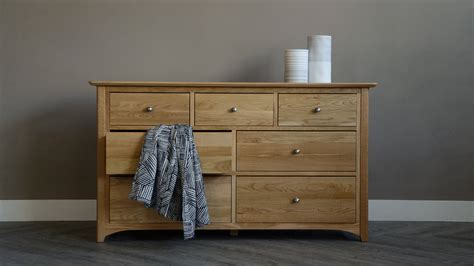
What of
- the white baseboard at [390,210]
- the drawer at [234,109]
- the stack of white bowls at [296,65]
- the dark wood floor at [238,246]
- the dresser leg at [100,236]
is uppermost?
the stack of white bowls at [296,65]

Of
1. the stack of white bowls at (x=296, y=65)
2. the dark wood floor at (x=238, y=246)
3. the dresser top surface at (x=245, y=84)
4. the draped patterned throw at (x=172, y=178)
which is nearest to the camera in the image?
the dark wood floor at (x=238, y=246)

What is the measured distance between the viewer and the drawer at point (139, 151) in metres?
2.91

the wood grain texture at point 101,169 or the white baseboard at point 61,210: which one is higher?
the wood grain texture at point 101,169

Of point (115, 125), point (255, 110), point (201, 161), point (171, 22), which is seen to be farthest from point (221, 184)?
point (171, 22)

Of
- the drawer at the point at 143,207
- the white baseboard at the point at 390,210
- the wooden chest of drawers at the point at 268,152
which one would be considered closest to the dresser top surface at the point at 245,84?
the wooden chest of drawers at the point at 268,152

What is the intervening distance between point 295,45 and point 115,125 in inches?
46.4

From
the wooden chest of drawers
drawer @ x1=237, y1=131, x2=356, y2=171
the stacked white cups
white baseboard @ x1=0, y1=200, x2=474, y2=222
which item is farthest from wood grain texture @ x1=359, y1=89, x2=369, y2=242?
white baseboard @ x1=0, y1=200, x2=474, y2=222

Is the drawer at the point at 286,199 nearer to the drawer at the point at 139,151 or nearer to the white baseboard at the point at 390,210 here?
the drawer at the point at 139,151

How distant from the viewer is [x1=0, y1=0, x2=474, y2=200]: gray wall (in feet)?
11.7

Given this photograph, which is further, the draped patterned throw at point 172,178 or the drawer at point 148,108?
the drawer at point 148,108

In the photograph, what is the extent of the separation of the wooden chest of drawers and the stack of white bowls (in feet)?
0.64

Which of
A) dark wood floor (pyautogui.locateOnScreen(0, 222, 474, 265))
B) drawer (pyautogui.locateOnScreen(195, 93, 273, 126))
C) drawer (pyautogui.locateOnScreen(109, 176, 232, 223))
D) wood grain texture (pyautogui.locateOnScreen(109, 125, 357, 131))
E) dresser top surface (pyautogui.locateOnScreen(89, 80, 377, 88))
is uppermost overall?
dresser top surface (pyautogui.locateOnScreen(89, 80, 377, 88))

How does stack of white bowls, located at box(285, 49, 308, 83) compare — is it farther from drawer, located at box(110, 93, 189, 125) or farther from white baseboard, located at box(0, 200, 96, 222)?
white baseboard, located at box(0, 200, 96, 222)

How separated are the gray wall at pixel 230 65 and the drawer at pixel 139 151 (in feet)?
2.33
